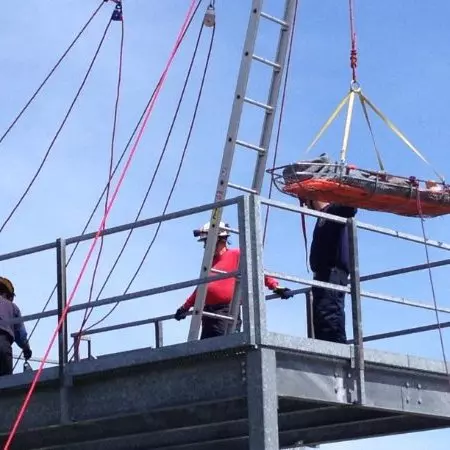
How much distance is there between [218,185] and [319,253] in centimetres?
233

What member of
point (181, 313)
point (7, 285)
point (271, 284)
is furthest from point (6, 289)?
point (271, 284)

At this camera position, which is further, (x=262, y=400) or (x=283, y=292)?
(x=283, y=292)

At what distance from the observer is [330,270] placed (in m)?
12.8

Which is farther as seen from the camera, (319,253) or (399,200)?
(399,200)

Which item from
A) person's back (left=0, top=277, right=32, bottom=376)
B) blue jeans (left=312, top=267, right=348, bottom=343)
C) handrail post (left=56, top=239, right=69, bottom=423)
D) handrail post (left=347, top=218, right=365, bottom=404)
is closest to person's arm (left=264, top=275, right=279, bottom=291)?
blue jeans (left=312, top=267, right=348, bottom=343)

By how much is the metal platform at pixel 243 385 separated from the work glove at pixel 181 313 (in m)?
1.29

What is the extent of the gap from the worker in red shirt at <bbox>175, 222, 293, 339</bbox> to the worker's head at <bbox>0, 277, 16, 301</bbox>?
6.28 feet

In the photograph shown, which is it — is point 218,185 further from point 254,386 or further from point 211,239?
point 254,386

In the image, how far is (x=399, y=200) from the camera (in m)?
13.9

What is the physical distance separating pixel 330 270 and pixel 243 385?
75.9 inches

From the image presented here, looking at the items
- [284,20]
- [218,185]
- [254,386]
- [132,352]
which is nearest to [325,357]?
[254,386]

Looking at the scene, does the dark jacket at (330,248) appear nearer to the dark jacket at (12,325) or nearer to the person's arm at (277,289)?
the person's arm at (277,289)

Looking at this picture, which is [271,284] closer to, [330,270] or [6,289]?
[330,270]

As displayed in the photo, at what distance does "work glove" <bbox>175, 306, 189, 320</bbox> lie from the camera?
48.6ft
